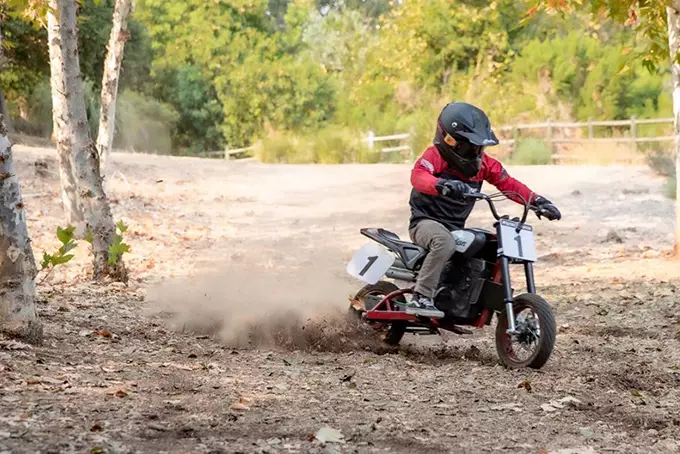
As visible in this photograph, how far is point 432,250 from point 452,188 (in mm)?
558

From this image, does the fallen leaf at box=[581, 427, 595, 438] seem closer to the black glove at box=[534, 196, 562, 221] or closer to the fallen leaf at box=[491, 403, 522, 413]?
the fallen leaf at box=[491, 403, 522, 413]

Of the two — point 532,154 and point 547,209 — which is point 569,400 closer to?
point 547,209

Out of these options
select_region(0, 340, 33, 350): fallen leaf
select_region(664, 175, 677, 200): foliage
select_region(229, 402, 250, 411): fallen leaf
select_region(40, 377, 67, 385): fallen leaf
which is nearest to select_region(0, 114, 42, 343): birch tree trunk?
select_region(0, 340, 33, 350): fallen leaf

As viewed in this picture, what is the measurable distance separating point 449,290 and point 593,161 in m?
25.3

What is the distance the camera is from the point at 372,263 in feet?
26.8

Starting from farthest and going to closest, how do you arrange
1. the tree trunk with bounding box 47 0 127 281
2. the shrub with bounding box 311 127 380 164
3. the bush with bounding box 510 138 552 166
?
the shrub with bounding box 311 127 380 164 → the bush with bounding box 510 138 552 166 → the tree trunk with bounding box 47 0 127 281

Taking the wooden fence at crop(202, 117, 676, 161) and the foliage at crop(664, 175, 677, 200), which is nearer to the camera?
the foliage at crop(664, 175, 677, 200)

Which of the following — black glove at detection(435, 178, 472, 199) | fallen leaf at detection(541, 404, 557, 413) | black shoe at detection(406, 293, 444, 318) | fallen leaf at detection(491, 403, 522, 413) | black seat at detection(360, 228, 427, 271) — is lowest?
fallen leaf at detection(541, 404, 557, 413)

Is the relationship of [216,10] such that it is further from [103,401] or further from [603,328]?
[103,401]

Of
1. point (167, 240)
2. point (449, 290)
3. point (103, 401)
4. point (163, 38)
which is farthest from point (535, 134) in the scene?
point (103, 401)

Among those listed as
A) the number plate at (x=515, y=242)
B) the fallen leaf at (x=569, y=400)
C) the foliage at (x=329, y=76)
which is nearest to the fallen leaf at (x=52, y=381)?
the fallen leaf at (x=569, y=400)

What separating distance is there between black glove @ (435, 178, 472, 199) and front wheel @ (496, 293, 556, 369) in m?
0.81

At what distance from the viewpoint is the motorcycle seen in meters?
7.21

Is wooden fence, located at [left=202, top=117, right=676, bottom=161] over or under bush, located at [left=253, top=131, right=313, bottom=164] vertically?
over
